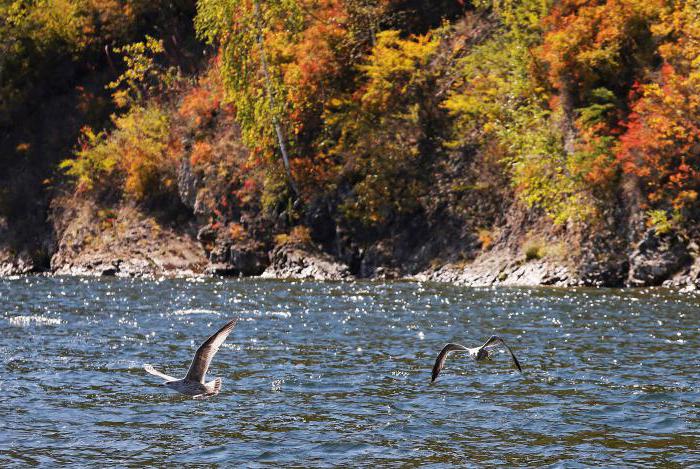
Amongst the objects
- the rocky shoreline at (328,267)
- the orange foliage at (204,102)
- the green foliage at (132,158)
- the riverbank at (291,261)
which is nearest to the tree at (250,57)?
the rocky shoreline at (328,267)

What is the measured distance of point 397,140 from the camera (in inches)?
1652

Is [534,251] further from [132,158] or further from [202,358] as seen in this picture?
[132,158]

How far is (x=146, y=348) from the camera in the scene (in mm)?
21375

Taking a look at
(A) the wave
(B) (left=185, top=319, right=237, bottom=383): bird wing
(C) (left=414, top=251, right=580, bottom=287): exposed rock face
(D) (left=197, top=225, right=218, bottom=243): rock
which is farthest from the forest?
(B) (left=185, top=319, right=237, bottom=383): bird wing

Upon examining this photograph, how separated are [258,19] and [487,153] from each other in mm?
11489

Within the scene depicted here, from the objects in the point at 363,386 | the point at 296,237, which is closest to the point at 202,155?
the point at 296,237

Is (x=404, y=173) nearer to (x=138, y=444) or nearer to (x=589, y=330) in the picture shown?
(x=589, y=330)

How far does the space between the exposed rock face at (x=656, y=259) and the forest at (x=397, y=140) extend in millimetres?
64

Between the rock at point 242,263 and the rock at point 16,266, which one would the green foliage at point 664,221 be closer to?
the rock at point 242,263

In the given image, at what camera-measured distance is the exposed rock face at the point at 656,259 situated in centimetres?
3173

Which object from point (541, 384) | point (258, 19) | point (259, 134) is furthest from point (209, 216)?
point (541, 384)

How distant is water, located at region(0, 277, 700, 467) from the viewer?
12.7m

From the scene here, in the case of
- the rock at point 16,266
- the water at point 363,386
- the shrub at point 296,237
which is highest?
the shrub at point 296,237

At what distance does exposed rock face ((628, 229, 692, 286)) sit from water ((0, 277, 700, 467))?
11.1 feet
